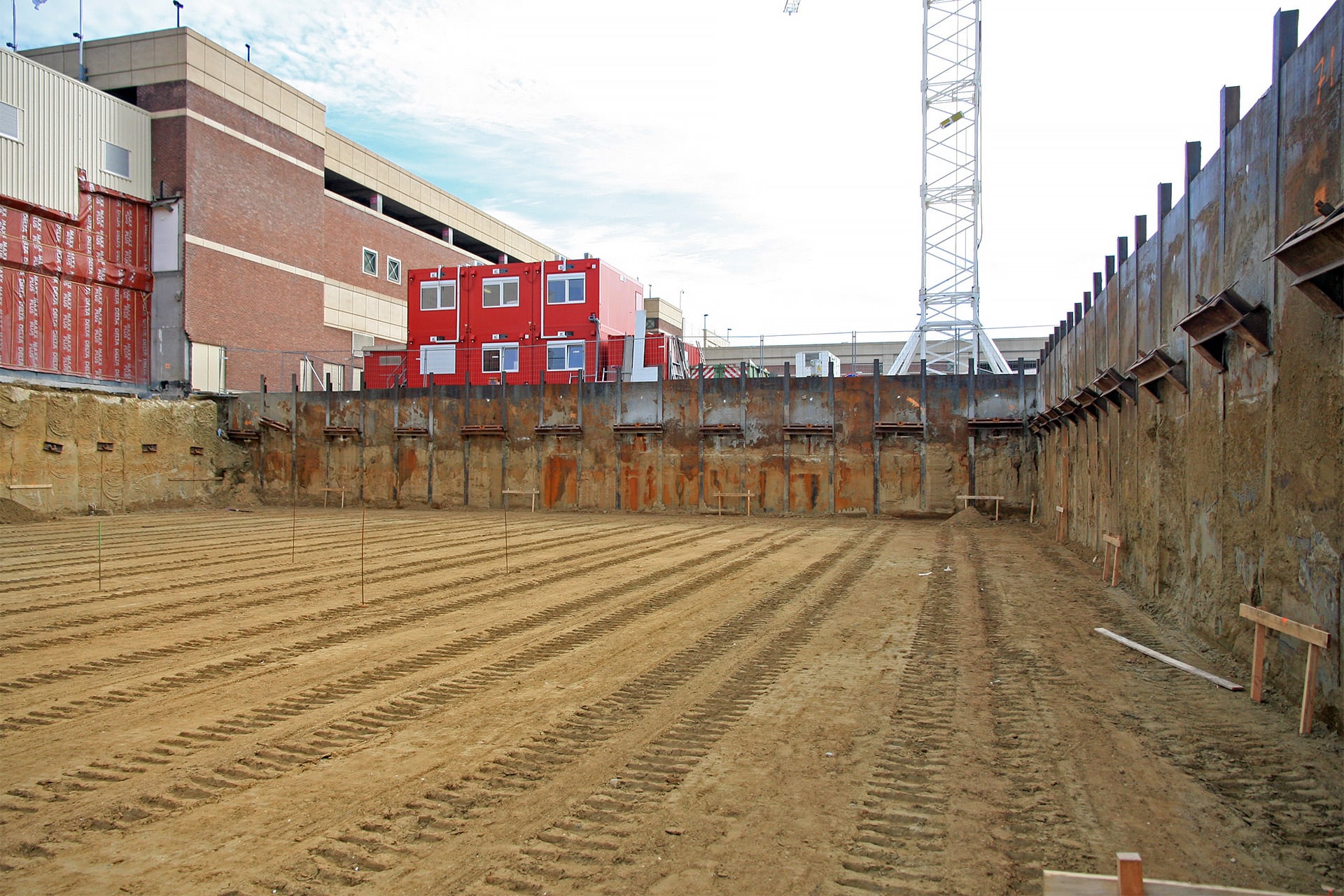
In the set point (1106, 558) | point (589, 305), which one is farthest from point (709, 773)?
point (589, 305)

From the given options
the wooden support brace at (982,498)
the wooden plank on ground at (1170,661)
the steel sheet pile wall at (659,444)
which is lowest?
the wooden plank on ground at (1170,661)

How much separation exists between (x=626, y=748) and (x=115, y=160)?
116ft

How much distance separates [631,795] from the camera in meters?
4.35

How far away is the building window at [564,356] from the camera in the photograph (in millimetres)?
31047

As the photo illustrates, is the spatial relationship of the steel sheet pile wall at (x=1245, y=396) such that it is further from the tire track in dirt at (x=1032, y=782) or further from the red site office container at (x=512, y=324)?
the red site office container at (x=512, y=324)

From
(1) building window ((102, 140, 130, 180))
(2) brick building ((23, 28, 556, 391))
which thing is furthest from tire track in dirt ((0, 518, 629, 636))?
(1) building window ((102, 140, 130, 180))

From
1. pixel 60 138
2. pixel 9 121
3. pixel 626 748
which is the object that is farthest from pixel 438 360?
pixel 626 748

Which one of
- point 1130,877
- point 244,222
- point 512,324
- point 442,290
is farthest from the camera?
point 244,222

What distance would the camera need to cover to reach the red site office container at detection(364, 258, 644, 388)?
102ft

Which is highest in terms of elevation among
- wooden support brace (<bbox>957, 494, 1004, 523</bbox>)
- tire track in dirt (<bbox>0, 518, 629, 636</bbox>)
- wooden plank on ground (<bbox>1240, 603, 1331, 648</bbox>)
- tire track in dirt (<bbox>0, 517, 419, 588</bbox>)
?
wooden plank on ground (<bbox>1240, 603, 1331, 648</bbox>)

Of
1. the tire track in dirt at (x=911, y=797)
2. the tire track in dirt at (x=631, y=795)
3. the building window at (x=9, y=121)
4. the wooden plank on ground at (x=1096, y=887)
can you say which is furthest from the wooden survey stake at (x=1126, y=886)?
the building window at (x=9, y=121)

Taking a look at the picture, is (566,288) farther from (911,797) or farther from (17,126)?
(911,797)

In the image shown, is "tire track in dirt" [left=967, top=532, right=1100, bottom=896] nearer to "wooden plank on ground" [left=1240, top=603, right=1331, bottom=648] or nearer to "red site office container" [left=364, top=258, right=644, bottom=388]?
"wooden plank on ground" [left=1240, top=603, right=1331, bottom=648]

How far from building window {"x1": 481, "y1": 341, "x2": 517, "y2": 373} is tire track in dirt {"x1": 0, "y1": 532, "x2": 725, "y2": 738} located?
70.0 ft
